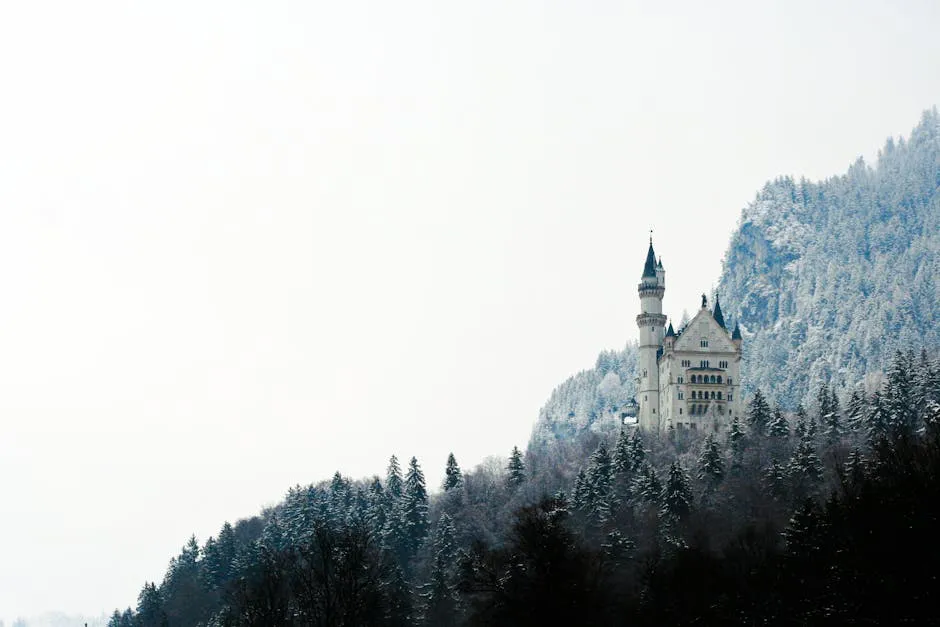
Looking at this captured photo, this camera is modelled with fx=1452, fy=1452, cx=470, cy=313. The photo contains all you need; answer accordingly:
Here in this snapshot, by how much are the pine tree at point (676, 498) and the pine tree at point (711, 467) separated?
25.9ft

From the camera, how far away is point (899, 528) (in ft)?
227

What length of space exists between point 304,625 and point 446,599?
84.1 feet

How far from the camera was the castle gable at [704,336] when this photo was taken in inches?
6722

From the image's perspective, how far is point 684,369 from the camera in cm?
16938

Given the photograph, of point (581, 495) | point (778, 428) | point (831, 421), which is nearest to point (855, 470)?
point (831, 421)

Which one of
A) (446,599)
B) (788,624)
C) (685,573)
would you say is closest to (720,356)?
(446,599)

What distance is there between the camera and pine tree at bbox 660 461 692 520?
122 meters

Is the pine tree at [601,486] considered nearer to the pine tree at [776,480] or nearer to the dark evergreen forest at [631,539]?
the dark evergreen forest at [631,539]

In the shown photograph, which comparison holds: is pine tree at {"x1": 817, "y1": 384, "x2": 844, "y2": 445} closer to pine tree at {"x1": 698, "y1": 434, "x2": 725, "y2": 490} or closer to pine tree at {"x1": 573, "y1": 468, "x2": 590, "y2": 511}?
pine tree at {"x1": 698, "y1": 434, "x2": 725, "y2": 490}

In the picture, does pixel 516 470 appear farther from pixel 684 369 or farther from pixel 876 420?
pixel 876 420

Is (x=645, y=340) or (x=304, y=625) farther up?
(x=645, y=340)

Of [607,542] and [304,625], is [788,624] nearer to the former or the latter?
[304,625]

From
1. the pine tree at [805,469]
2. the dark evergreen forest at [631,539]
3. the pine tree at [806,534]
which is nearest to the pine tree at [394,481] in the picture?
the dark evergreen forest at [631,539]

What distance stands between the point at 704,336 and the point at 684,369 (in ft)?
16.6
